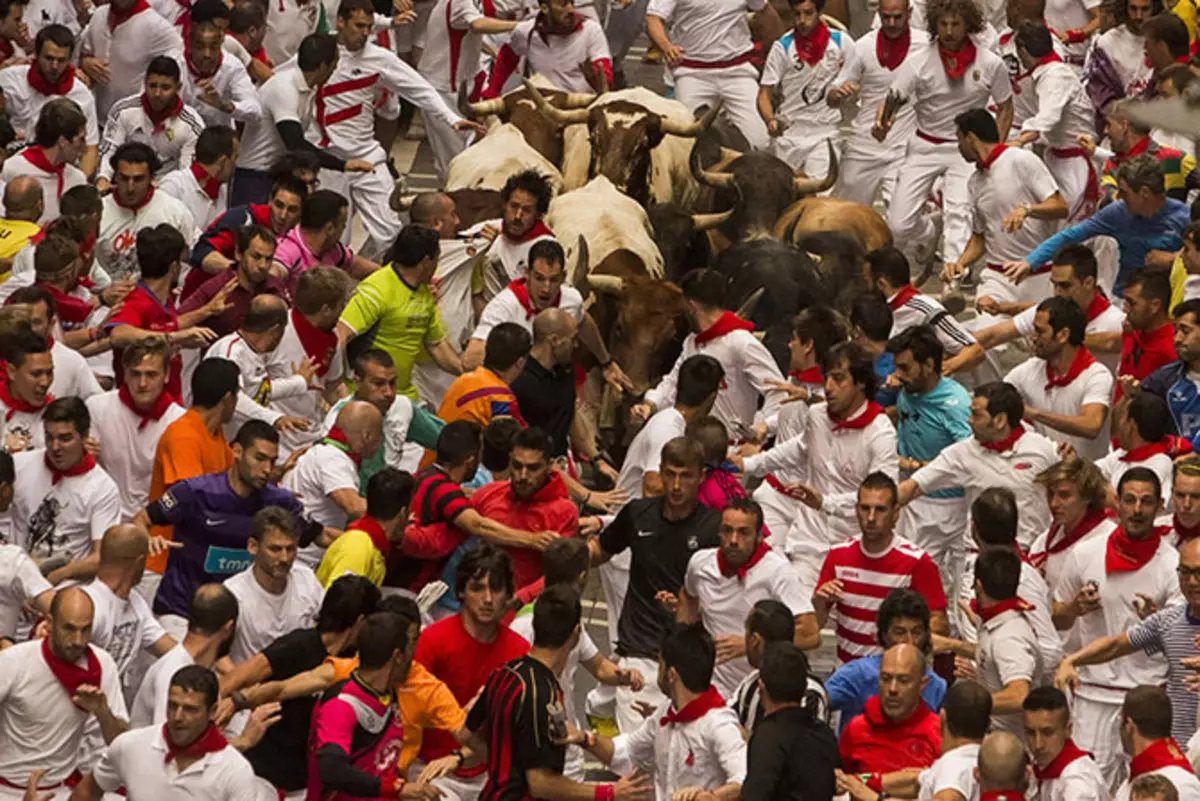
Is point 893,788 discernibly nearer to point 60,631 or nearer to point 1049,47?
point 60,631

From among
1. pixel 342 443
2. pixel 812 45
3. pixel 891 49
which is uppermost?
pixel 342 443

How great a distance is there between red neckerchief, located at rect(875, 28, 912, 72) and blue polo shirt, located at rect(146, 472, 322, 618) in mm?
7468

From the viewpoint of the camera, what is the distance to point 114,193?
15.0 metres

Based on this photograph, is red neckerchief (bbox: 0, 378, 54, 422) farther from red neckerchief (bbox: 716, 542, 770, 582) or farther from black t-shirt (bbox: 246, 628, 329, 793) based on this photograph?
red neckerchief (bbox: 716, 542, 770, 582)

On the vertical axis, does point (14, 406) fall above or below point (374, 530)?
below

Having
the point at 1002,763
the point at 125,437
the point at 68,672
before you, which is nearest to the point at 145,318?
the point at 125,437

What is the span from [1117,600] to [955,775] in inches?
84.2

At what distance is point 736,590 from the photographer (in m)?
11.5

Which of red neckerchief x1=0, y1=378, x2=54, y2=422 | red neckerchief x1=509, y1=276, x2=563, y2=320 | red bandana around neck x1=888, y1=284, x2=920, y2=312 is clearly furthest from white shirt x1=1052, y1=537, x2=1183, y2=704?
red neckerchief x1=0, y1=378, x2=54, y2=422

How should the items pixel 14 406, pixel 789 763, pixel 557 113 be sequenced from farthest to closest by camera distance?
1. pixel 557 113
2. pixel 14 406
3. pixel 789 763

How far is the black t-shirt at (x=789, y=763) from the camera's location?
9.71 metres

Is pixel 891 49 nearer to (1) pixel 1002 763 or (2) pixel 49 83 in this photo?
(2) pixel 49 83

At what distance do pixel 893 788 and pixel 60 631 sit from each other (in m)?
3.15

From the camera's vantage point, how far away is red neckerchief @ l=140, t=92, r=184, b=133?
53.6 feet
